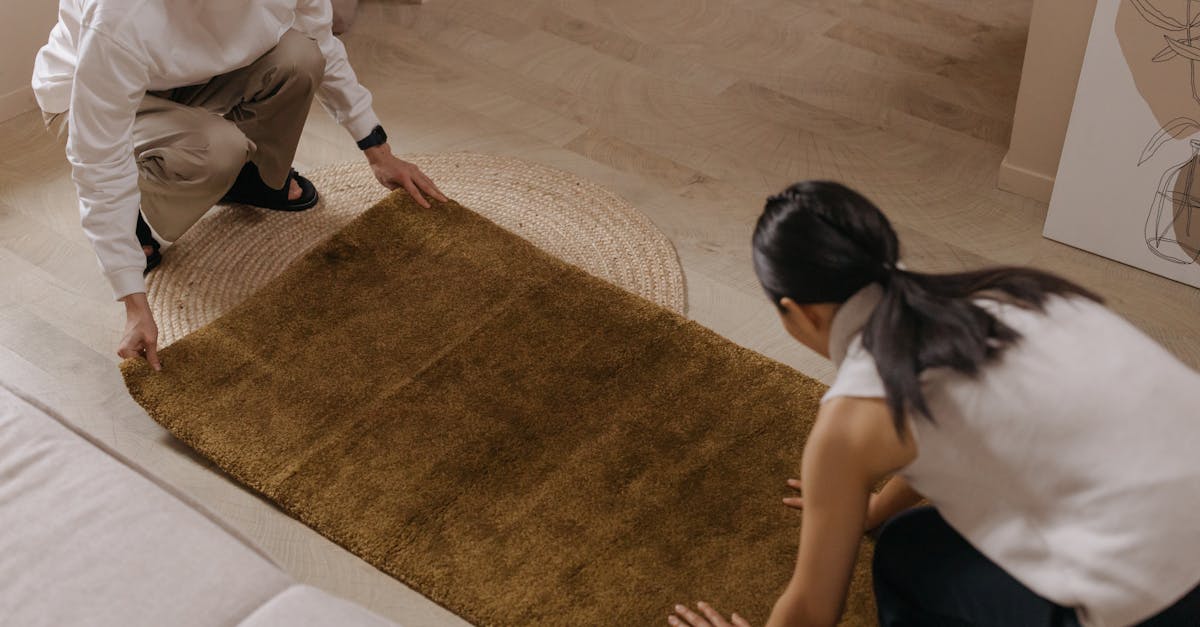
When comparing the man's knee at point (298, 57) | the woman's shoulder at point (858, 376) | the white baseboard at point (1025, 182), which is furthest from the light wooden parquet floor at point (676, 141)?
the woman's shoulder at point (858, 376)

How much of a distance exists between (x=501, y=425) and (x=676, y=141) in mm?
972

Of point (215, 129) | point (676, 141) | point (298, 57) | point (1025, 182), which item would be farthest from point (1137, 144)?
point (215, 129)

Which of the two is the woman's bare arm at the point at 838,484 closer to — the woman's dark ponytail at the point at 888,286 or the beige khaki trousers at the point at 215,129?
the woman's dark ponytail at the point at 888,286

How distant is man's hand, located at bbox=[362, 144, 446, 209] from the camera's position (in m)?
2.22

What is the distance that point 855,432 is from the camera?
3.65 feet

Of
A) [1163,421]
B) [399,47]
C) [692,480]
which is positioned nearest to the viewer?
[1163,421]

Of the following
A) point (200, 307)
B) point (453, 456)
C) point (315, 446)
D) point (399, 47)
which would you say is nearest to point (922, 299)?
point (453, 456)

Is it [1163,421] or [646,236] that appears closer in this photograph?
[1163,421]

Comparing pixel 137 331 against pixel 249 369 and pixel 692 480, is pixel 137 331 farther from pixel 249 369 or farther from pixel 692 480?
pixel 692 480

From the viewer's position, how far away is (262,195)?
2.36 m

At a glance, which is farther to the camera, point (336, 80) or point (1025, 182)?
point (1025, 182)

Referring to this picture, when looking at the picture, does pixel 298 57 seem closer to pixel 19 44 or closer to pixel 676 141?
pixel 676 141

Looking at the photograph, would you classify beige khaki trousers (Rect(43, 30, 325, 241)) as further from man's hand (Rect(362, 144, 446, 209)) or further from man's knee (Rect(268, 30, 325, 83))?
man's hand (Rect(362, 144, 446, 209))

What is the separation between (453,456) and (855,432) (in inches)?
32.8
